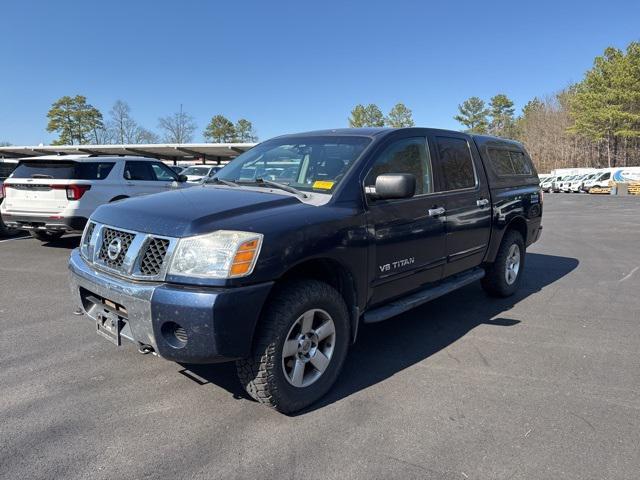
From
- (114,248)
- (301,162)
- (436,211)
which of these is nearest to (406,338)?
(436,211)

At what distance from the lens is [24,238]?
980cm

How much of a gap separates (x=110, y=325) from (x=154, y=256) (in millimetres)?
611

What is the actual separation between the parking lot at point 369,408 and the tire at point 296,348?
17cm

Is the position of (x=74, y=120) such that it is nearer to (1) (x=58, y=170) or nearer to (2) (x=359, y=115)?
(2) (x=359, y=115)

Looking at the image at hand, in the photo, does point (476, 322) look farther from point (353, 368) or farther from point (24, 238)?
point (24, 238)

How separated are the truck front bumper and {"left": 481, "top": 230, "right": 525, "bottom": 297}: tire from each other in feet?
11.6

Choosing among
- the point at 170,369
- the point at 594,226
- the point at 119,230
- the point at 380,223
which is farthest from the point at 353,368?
the point at 594,226

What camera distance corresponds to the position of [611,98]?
51.6 meters

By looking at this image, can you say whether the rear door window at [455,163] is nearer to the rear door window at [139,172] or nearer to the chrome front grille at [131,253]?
the chrome front grille at [131,253]

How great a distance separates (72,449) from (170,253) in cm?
121

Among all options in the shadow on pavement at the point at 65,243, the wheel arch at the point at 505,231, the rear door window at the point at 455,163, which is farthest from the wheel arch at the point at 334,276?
the shadow on pavement at the point at 65,243

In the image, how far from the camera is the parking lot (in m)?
2.49

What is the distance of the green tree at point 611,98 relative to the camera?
→ 49.9 meters

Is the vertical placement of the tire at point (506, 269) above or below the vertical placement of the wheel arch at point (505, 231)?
below
